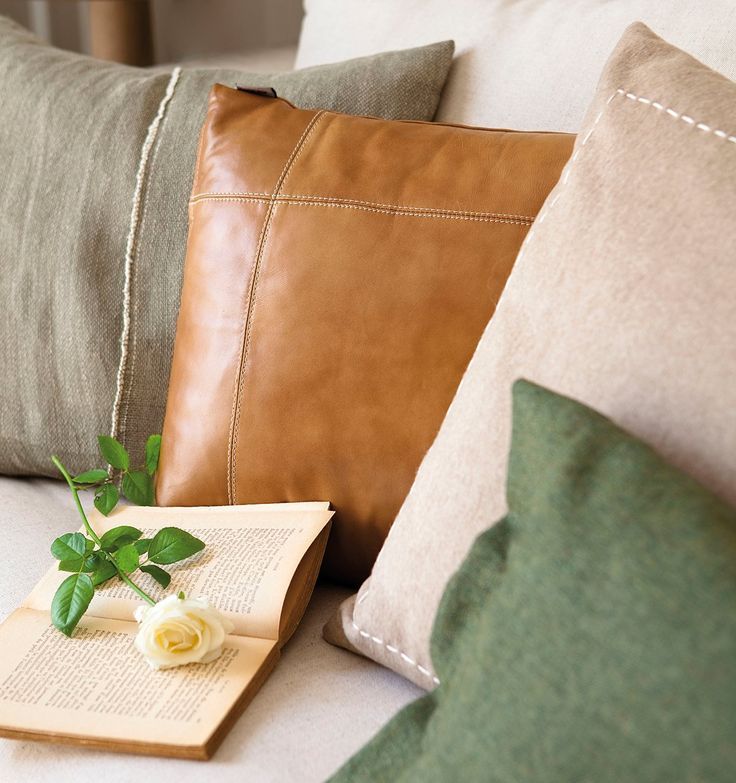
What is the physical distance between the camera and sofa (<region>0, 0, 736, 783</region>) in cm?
73

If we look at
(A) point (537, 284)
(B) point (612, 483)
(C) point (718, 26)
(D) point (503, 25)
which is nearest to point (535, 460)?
(B) point (612, 483)

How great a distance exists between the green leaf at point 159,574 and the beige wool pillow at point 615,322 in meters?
0.17

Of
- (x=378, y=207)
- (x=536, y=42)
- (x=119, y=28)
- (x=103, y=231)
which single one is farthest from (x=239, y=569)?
(x=119, y=28)

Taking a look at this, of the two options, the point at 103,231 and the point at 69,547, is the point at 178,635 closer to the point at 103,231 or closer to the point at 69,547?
the point at 69,547

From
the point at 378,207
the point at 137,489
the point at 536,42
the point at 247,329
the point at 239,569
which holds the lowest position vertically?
the point at 137,489

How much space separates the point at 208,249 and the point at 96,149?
26cm

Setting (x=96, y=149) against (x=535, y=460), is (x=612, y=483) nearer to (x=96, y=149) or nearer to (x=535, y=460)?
(x=535, y=460)

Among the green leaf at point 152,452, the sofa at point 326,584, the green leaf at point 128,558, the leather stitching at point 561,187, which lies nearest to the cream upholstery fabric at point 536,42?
the sofa at point 326,584

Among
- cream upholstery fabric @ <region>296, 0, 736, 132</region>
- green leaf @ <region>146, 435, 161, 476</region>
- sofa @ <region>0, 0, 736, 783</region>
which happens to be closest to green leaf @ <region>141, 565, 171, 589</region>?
sofa @ <region>0, 0, 736, 783</region>

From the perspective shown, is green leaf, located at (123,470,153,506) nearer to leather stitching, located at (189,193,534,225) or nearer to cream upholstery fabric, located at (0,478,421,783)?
cream upholstery fabric, located at (0,478,421,783)

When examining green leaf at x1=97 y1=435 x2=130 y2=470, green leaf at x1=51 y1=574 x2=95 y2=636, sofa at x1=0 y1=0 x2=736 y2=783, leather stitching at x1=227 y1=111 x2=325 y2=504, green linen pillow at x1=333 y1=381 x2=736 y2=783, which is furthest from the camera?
green leaf at x1=97 y1=435 x2=130 y2=470

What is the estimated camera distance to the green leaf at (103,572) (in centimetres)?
90

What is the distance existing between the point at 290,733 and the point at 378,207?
0.48 m

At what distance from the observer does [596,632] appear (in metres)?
0.51
